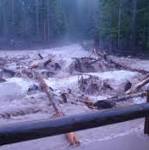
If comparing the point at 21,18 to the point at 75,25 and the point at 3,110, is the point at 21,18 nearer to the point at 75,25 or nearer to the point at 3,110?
the point at 75,25

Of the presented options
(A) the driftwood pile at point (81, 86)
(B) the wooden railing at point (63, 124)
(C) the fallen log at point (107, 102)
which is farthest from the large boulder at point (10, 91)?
(B) the wooden railing at point (63, 124)

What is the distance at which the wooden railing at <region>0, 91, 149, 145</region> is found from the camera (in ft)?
8.50

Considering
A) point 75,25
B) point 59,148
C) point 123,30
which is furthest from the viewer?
point 75,25

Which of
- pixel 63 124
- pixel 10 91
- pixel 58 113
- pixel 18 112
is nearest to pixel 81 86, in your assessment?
pixel 10 91

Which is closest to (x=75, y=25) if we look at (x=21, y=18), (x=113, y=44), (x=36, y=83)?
(x=21, y=18)

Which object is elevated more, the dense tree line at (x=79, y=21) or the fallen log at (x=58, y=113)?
the dense tree line at (x=79, y=21)

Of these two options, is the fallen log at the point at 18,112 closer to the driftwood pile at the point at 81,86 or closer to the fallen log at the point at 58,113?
the driftwood pile at the point at 81,86

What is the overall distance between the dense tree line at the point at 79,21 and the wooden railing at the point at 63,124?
28.3 meters

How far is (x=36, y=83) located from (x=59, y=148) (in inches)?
320

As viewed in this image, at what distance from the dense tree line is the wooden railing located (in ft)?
93.0

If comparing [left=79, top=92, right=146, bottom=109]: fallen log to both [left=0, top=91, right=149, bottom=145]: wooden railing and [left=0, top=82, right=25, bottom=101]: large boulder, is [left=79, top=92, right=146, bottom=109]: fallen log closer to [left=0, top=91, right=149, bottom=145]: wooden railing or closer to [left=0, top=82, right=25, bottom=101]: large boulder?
[left=0, top=82, right=25, bottom=101]: large boulder

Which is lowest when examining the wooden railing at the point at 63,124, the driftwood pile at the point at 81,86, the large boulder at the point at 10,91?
the large boulder at the point at 10,91

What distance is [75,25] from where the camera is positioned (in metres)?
56.0

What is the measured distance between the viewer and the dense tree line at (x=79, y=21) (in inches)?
1262
